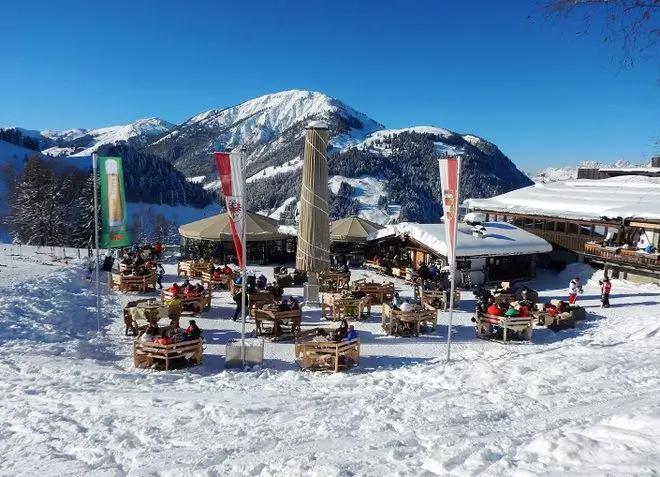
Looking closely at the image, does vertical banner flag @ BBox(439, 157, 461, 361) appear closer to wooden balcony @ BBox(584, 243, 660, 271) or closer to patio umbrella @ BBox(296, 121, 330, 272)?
patio umbrella @ BBox(296, 121, 330, 272)

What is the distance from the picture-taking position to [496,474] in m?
4.96

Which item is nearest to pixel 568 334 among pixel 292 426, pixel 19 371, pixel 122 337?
pixel 292 426

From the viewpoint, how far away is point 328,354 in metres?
10.8

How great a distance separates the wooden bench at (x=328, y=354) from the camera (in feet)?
35.5

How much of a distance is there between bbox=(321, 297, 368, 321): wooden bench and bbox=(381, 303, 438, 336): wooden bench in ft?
4.56

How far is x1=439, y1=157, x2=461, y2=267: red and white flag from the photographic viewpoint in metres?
10.6

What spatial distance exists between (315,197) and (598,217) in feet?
46.6

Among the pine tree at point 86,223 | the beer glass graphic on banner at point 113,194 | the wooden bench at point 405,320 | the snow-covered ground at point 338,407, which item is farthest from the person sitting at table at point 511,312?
the pine tree at point 86,223

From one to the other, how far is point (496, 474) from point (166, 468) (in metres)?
3.76

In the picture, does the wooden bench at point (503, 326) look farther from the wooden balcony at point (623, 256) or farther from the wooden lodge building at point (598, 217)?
the wooden lodge building at point (598, 217)

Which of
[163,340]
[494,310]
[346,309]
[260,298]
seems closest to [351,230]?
[346,309]

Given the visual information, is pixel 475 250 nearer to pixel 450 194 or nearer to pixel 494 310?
pixel 494 310

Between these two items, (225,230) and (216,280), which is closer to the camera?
(216,280)

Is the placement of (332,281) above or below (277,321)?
above
